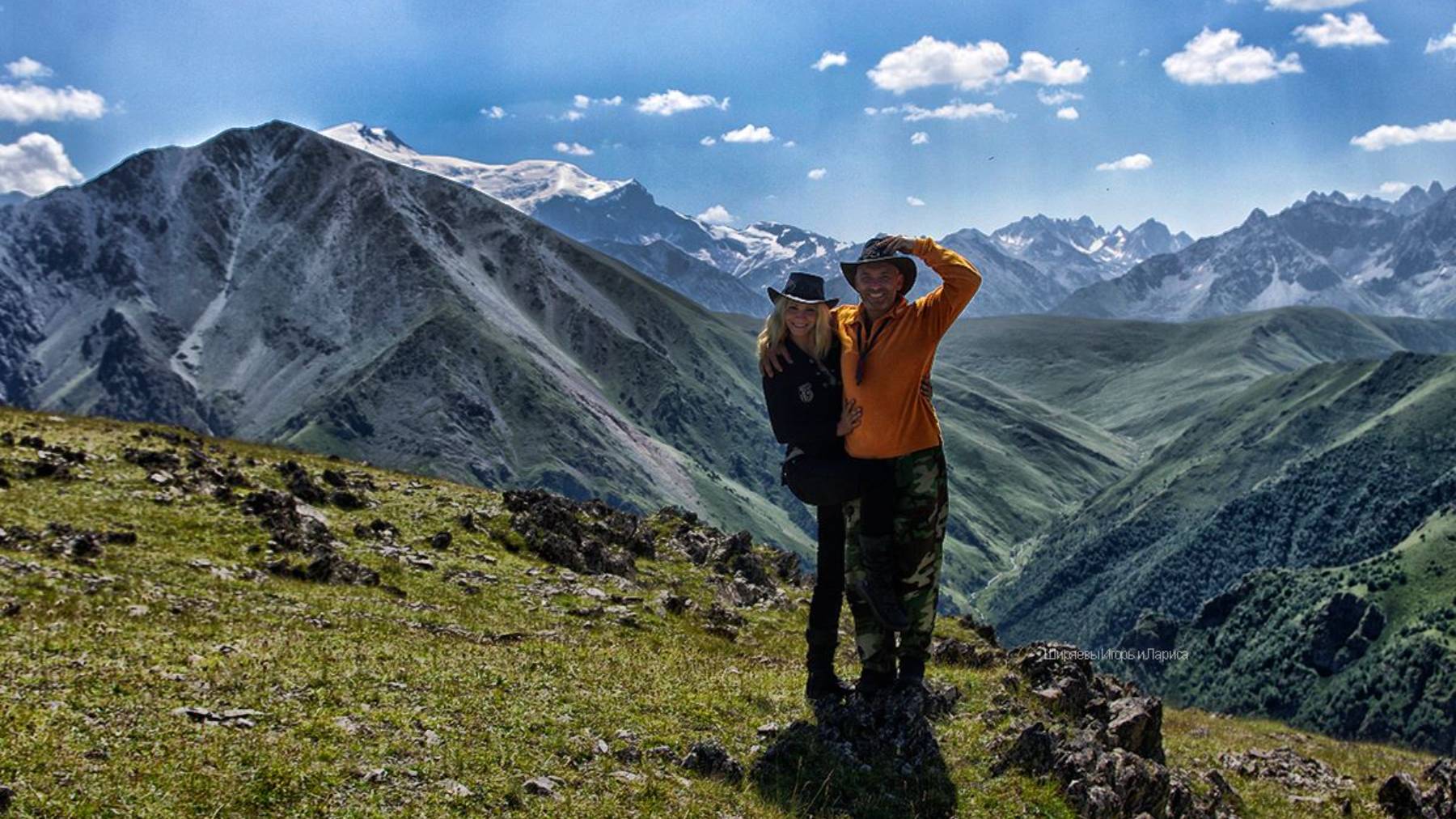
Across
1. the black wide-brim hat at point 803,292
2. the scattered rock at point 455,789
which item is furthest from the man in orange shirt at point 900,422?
the scattered rock at point 455,789

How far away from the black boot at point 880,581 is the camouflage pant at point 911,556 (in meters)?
0.18

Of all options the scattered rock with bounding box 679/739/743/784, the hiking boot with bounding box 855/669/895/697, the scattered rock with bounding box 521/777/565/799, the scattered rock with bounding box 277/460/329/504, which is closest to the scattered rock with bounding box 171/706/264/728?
the scattered rock with bounding box 521/777/565/799

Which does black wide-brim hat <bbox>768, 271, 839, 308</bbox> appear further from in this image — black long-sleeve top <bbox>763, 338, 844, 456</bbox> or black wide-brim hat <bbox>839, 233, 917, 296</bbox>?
black long-sleeve top <bbox>763, 338, 844, 456</bbox>

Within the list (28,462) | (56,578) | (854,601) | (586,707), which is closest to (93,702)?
(586,707)

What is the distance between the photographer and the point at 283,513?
25.8 metres

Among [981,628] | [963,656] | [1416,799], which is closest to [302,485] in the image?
[963,656]

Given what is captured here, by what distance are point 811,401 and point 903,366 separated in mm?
1402

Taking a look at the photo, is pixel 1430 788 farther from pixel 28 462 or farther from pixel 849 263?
pixel 28 462

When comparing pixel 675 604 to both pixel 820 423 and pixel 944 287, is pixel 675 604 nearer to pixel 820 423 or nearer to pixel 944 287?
pixel 820 423

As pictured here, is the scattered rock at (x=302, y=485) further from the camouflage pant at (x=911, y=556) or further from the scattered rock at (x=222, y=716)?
the camouflage pant at (x=911, y=556)

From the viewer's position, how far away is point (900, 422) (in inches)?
518

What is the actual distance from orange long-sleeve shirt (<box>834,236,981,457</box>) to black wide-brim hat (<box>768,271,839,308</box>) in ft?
2.49

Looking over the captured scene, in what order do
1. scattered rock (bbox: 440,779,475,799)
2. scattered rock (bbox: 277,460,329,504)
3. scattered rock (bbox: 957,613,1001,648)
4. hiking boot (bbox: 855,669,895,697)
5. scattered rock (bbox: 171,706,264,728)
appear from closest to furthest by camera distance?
scattered rock (bbox: 440,779,475,799), scattered rock (bbox: 171,706,264,728), hiking boot (bbox: 855,669,895,697), scattered rock (bbox: 957,613,1001,648), scattered rock (bbox: 277,460,329,504)

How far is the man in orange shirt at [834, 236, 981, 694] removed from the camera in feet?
43.2
